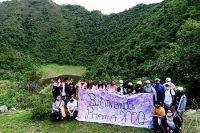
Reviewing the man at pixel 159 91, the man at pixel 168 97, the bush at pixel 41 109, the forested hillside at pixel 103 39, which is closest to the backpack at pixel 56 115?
the bush at pixel 41 109

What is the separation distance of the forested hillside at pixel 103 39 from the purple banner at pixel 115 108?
4816mm

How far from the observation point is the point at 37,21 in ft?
341

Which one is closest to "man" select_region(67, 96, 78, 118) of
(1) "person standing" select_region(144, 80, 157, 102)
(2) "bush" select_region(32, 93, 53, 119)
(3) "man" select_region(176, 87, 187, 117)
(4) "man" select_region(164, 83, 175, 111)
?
(2) "bush" select_region(32, 93, 53, 119)

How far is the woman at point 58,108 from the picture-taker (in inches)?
639

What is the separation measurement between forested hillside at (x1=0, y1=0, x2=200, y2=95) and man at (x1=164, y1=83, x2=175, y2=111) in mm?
4570

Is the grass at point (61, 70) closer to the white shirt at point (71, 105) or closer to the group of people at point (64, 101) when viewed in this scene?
the group of people at point (64, 101)

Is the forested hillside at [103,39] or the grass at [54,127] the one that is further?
the forested hillside at [103,39]

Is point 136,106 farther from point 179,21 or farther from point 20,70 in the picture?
point 20,70

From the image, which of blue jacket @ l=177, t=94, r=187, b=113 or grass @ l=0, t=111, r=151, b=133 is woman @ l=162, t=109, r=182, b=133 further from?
grass @ l=0, t=111, r=151, b=133

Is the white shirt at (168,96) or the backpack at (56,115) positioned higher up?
the white shirt at (168,96)

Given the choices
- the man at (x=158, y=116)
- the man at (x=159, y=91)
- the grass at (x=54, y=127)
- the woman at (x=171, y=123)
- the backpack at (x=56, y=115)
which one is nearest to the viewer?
the woman at (x=171, y=123)

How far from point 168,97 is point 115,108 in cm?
232

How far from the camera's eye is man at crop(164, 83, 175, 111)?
14609mm

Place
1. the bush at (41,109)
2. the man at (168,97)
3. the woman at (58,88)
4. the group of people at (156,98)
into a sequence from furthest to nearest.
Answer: the bush at (41,109) → the woman at (58,88) → the man at (168,97) → the group of people at (156,98)
